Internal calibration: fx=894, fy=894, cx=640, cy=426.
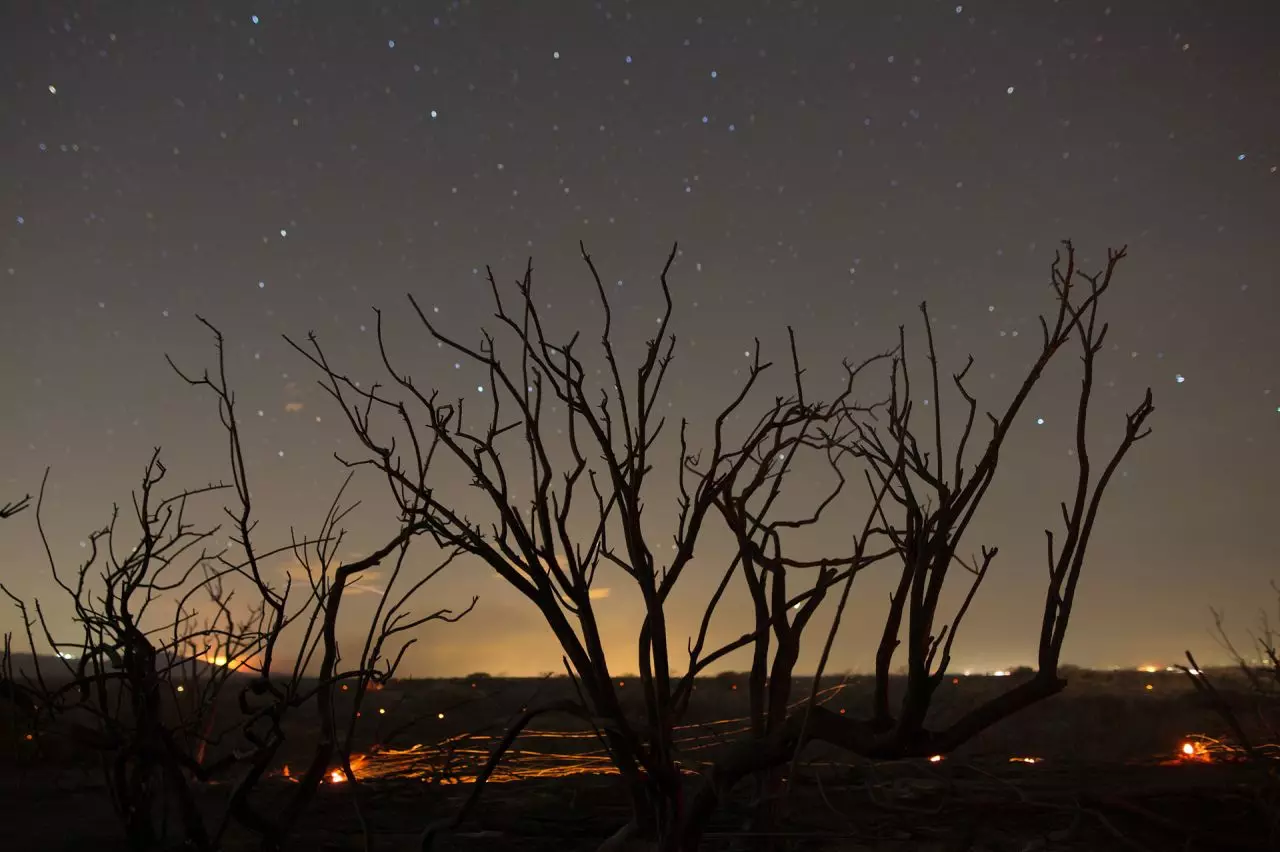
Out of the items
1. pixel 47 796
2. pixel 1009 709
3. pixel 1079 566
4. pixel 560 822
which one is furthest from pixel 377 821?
pixel 1079 566

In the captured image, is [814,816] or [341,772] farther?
[341,772]

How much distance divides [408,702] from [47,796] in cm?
1725

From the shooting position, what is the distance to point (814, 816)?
6832 millimetres

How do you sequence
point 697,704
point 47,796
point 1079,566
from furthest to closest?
point 697,704
point 47,796
point 1079,566

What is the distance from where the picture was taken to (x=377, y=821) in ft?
23.7

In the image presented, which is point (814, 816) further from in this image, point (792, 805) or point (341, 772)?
point (341, 772)

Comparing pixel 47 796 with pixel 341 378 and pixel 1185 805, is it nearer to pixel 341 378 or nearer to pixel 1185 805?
pixel 341 378

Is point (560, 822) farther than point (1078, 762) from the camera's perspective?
No

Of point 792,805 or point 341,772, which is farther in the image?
point 341,772

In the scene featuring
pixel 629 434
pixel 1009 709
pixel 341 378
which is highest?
pixel 341 378

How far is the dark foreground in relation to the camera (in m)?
6.34

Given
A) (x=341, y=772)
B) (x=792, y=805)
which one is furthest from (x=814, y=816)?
(x=341, y=772)

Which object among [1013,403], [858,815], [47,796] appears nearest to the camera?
[1013,403]

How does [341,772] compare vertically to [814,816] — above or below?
above
